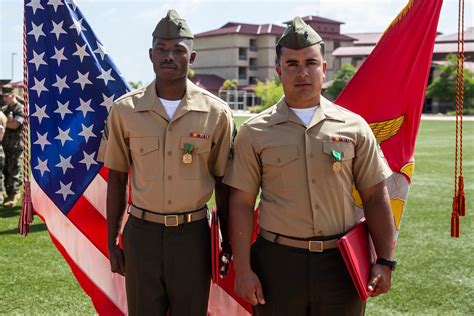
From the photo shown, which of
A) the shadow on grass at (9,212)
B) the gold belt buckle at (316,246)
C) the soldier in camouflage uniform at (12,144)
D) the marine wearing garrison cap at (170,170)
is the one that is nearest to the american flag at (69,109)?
the marine wearing garrison cap at (170,170)

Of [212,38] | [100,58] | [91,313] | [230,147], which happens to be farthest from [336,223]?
[212,38]

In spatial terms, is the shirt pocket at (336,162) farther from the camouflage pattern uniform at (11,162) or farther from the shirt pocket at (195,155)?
the camouflage pattern uniform at (11,162)

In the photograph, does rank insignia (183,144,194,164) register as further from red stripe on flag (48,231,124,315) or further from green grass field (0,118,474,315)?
green grass field (0,118,474,315)

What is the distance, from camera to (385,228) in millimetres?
2627

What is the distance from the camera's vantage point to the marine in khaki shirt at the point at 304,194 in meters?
2.56

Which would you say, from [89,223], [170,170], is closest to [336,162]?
[170,170]

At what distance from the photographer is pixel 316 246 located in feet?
8.45

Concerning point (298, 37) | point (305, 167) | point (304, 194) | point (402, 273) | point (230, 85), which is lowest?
point (402, 273)

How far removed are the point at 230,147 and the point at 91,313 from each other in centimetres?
217

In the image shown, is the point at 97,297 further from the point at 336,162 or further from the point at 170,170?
the point at 336,162

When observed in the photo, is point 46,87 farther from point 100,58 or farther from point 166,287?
point 166,287

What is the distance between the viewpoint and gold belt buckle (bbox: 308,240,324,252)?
2.57m

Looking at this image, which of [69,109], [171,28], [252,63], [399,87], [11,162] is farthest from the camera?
[252,63]

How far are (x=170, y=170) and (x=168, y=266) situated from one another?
45 cm
